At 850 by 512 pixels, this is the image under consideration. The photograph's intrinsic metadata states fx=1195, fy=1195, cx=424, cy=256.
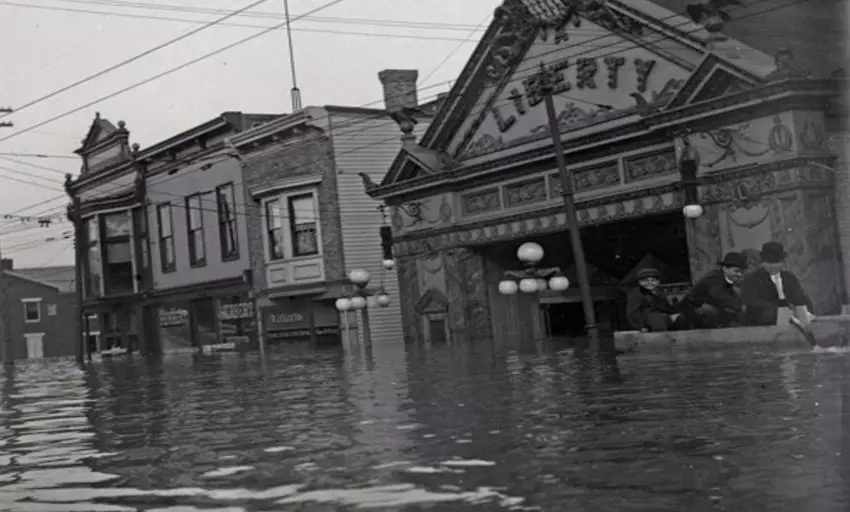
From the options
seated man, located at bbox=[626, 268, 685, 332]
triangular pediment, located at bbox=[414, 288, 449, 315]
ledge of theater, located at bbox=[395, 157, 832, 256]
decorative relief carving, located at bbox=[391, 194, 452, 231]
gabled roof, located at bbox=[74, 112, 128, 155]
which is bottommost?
seated man, located at bbox=[626, 268, 685, 332]

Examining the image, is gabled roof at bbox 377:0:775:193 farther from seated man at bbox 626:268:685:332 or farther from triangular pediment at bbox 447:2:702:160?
seated man at bbox 626:268:685:332

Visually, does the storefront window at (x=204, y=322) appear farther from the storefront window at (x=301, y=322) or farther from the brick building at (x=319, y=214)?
the brick building at (x=319, y=214)

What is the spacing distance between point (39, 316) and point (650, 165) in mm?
54632

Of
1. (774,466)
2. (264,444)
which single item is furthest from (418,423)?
(774,466)

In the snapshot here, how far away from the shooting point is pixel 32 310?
6969 cm

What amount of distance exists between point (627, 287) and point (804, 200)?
549cm

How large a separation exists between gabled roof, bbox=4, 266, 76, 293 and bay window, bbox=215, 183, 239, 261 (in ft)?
105

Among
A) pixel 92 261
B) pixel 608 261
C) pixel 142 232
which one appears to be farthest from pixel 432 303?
pixel 92 261

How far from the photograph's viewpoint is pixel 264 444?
7293 millimetres

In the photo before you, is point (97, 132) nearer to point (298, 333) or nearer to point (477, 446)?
point (298, 333)

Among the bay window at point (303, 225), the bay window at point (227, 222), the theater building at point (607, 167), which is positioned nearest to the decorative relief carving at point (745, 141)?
the theater building at point (607, 167)

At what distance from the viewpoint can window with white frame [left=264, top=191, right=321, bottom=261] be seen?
3403 centimetres

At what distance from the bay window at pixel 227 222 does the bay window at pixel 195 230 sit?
127cm

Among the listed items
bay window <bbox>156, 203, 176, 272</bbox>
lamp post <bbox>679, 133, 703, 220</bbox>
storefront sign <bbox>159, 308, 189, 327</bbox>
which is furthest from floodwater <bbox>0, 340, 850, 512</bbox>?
bay window <bbox>156, 203, 176, 272</bbox>
